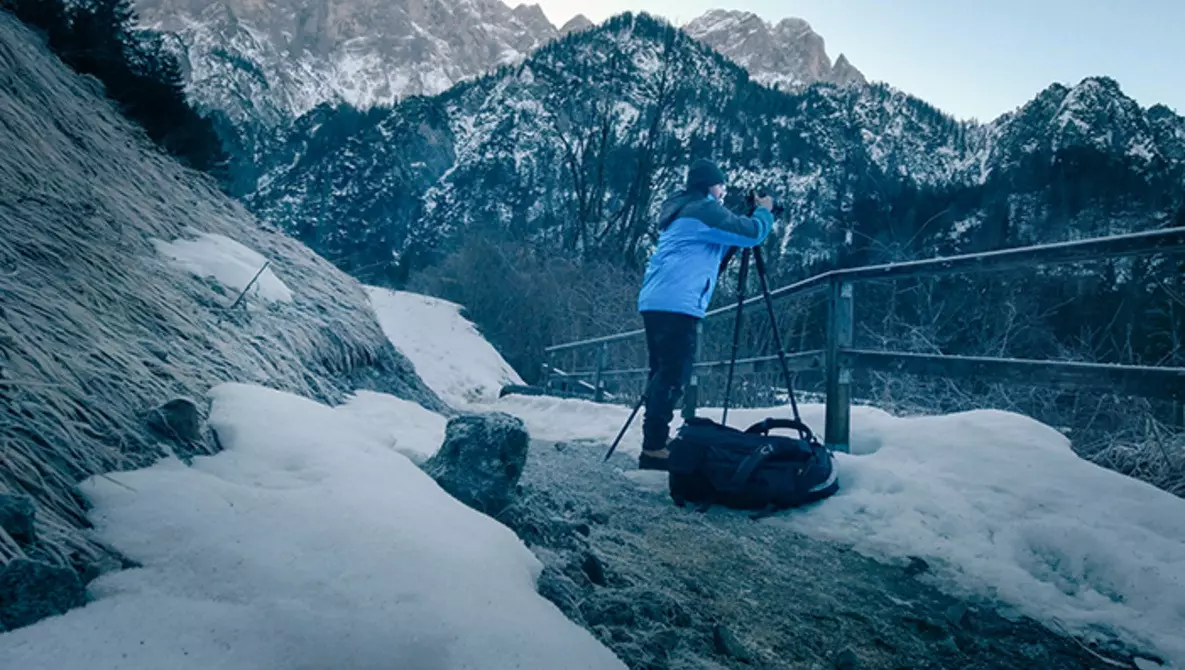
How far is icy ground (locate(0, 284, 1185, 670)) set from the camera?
→ 1.08 m

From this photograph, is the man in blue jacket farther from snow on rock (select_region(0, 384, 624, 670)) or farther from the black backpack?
snow on rock (select_region(0, 384, 624, 670))

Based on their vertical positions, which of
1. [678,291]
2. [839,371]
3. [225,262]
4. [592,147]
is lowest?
[839,371]

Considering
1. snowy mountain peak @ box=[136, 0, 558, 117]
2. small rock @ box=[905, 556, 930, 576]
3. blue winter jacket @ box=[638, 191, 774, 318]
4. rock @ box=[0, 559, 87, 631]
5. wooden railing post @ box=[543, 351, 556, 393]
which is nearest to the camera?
rock @ box=[0, 559, 87, 631]

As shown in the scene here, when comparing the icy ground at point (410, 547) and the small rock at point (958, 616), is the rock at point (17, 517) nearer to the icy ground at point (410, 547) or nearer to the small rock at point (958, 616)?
the icy ground at point (410, 547)

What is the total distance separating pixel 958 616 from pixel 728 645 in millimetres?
1001

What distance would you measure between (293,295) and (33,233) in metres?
2.16

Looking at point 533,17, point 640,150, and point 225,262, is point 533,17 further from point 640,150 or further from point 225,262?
point 225,262

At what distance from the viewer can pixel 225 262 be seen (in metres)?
3.64

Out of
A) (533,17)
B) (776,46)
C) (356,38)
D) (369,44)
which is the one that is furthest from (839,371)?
(356,38)

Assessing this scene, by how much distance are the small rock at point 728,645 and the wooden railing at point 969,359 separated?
2229 mm

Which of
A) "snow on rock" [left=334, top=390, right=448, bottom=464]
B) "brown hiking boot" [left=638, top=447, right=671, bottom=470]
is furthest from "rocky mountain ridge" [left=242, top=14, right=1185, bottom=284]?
"snow on rock" [left=334, top=390, right=448, bottom=464]

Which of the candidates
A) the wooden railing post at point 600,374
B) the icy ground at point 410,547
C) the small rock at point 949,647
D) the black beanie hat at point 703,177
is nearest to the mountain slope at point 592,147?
the wooden railing post at point 600,374

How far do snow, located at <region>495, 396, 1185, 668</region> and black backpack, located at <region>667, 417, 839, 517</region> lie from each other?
0.13m

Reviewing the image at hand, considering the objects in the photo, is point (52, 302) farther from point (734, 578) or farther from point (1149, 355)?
point (1149, 355)
